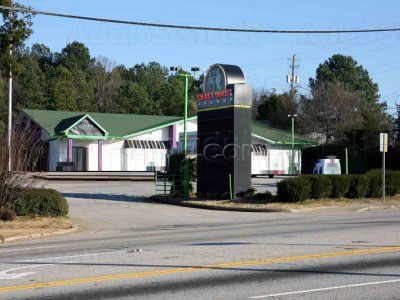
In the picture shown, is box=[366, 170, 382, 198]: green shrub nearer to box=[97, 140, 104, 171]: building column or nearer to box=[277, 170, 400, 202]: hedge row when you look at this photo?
box=[277, 170, 400, 202]: hedge row

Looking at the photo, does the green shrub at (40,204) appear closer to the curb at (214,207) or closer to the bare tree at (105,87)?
the curb at (214,207)

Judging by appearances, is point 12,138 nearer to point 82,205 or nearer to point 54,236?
point 54,236

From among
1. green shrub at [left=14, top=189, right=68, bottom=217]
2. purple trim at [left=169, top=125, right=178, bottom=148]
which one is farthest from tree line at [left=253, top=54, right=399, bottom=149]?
green shrub at [left=14, top=189, right=68, bottom=217]

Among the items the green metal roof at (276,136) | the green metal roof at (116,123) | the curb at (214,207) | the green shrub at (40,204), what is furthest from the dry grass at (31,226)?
the green metal roof at (276,136)

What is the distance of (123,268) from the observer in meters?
10.4

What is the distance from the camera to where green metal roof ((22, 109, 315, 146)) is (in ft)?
181

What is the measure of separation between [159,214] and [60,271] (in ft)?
45.3

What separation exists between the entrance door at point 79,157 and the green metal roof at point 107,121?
2574mm

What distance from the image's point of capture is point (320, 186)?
86.4 feet

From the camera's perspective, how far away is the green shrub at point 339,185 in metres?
26.8

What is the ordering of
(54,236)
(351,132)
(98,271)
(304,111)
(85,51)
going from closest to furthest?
(98,271)
(54,236)
(351,132)
(304,111)
(85,51)

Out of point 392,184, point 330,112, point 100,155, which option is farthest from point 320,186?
point 330,112

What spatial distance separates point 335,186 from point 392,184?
298 cm

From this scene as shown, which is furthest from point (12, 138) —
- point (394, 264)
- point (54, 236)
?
point (394, 264)
